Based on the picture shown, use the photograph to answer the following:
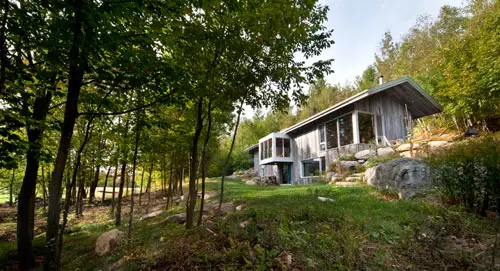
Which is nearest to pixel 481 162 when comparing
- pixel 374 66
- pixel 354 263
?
pixel 354 263

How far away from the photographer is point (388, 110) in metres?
14.2

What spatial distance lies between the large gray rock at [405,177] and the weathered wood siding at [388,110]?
22.0 ft

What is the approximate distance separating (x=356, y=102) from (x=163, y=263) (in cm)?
1326

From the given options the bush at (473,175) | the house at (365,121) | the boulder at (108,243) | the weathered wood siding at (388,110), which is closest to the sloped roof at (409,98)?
the house at (365,121)

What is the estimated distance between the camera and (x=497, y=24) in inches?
436

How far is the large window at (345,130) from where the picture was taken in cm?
1374

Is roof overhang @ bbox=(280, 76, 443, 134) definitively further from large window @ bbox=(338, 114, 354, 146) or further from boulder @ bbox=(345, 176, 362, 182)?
boulder @ bbox=(345, 176, 362, 182)

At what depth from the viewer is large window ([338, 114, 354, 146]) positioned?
13737 mm

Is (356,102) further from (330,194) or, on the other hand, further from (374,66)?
(374,66)

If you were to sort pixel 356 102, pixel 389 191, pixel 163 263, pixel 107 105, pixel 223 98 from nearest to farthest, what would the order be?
pixel 107 105
pixel 163 263
pixel 223 98
pixel 389 191
pixel 356 102

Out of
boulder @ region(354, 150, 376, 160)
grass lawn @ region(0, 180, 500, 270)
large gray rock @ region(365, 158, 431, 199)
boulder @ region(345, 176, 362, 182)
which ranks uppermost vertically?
boulder @ region(354, 150, 376, 160)

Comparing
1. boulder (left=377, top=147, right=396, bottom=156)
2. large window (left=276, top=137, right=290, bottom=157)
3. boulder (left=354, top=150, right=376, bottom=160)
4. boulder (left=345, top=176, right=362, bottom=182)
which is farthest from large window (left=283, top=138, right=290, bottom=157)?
boulder (left=345, top=176, right=362, bottom=182)

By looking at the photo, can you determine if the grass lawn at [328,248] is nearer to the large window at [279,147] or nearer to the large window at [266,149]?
the large window at [279,147]

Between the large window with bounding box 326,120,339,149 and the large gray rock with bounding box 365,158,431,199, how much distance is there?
23.1 ft
